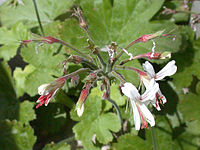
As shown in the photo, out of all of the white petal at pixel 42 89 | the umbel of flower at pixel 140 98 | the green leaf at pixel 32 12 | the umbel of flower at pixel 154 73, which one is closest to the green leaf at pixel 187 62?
the umbel of flower at pixel 154 73

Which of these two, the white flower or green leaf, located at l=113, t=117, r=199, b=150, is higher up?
the white flower

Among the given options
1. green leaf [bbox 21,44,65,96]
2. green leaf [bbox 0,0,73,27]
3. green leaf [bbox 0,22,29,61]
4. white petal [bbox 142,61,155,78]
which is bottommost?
white petal [bbox 142,61,155,78]

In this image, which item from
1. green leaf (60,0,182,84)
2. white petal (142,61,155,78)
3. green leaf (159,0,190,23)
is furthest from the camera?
green leaf (159,0,190,23)

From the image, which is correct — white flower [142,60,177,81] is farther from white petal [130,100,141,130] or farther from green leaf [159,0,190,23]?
green leaf [159,0,190,23]

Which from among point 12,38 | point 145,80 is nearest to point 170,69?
point 145,80

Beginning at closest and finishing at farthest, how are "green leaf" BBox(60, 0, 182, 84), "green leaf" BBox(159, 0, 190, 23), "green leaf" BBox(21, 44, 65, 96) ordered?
"green leaf" BBox(60, 0, 182, 84), "green leaf" BBox(21, 44, 65, 96), "green leaf" BBox(159, 0, 190, 23)

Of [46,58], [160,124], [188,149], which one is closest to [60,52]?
[46,58]

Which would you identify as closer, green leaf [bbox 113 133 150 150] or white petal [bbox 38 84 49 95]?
white petal [bbox 38 84 49 95]

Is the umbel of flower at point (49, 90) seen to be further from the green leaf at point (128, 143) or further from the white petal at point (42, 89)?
the green leaf at point (128, 143)

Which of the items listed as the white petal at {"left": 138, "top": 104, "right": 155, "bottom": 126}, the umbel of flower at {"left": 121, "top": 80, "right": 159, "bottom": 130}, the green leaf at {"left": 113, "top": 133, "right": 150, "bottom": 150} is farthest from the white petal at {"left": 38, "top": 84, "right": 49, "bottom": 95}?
the green leaf at {"left": 113, "top": 133, "right": 150, "bottom": 150}
